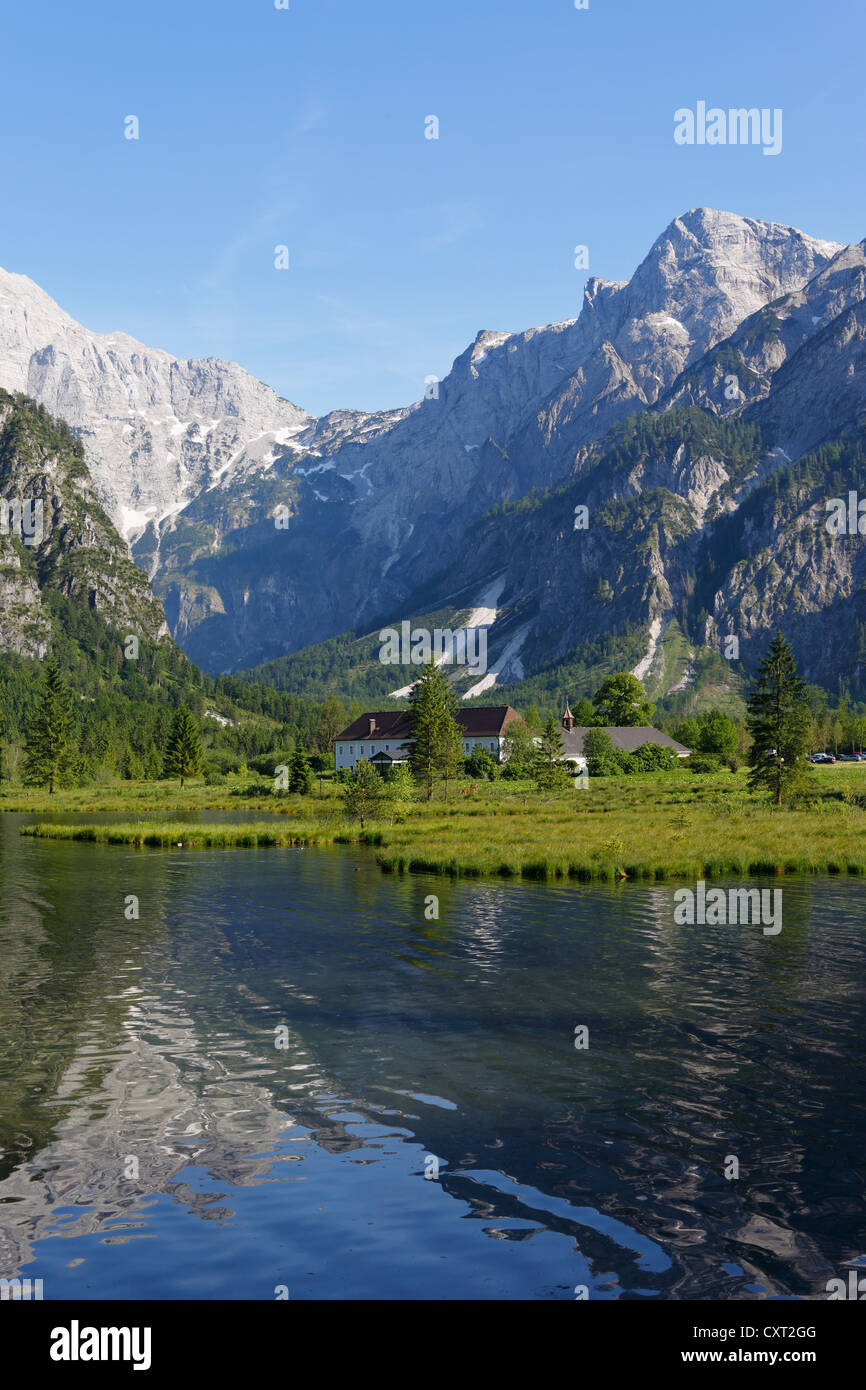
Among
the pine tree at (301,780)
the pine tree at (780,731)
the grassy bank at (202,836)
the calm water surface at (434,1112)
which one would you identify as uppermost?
the pine tree at (780,731)

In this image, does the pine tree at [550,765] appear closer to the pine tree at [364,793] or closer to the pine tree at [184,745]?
the pine tree at [364,793]

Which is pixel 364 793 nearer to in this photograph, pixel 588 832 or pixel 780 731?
pixel 588 832

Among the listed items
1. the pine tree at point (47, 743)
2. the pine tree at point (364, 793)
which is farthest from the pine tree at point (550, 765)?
the pine tree at point (47, 743)

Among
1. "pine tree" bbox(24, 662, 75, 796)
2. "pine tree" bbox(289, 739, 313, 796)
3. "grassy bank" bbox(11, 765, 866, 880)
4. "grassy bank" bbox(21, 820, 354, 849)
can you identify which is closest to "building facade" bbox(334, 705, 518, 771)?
"pine tree" bbox(289, 739, 313, 796)

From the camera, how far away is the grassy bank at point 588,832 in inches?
2063

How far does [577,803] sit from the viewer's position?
9594cm

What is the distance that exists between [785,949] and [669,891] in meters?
13.2

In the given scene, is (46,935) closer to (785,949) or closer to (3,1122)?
(3,1122)

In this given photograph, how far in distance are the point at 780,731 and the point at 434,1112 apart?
76.5 meters

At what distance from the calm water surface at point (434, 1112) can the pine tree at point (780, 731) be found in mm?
51491

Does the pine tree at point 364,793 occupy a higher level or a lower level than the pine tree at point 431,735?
lower

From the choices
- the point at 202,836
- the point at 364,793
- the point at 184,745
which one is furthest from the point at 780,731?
the point at 184,745

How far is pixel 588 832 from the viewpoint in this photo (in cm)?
6419
